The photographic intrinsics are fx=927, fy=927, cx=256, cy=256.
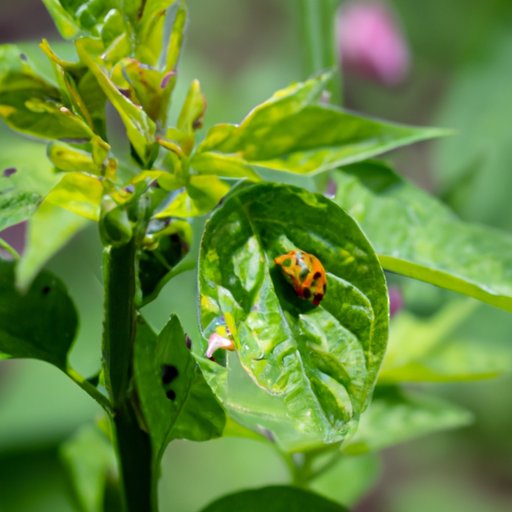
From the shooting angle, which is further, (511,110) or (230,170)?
(511,110)

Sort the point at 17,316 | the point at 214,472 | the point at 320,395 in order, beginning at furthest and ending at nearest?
the point at 214,472
the point at 17,316
the point at 320,395

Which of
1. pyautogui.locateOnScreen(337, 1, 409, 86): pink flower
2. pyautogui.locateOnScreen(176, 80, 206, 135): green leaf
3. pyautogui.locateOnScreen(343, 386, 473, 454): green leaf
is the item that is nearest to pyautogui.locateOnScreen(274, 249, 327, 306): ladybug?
pyautogui.locateOnScreen(176, 80, 206, 135): green leaf

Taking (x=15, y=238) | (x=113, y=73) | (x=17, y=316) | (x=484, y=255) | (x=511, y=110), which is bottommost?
(x=15, y=238)

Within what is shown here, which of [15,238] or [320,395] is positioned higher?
[320,395]

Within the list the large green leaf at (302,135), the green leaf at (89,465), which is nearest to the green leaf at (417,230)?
the large green leaf at (302,135)

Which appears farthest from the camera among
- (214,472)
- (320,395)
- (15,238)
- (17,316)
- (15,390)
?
(15,238)

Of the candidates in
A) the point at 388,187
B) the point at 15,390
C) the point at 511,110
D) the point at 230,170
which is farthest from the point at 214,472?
the point at 230,170

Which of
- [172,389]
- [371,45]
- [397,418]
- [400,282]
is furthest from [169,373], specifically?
[371,45]

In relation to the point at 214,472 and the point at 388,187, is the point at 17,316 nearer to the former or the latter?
the point at 388,187
